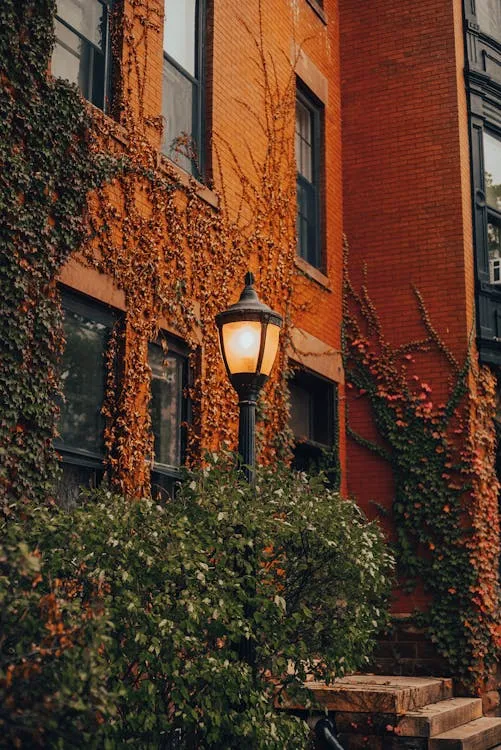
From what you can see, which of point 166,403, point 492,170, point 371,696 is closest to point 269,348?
point 166,403

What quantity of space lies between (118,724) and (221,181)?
639 cm

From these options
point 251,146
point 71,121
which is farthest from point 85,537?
point 251,146

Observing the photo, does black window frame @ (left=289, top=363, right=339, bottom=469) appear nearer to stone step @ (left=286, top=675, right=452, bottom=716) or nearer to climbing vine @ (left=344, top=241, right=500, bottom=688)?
climbing vine @ (left=344, top=241, right=500, bottom=688)

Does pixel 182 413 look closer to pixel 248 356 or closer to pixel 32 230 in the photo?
pixel 32 230

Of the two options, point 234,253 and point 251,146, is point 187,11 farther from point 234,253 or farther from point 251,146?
point 234,253

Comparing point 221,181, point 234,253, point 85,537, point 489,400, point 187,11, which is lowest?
point 85,537

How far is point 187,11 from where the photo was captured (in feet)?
34.6

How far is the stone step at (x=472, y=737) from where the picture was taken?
29.5 ft

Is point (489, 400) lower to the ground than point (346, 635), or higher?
higher

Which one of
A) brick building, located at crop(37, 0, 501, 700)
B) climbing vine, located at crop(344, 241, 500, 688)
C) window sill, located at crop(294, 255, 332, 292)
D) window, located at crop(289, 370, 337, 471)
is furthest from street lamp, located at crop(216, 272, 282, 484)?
climbing vine, located at crop(344, 241, 500, 688)

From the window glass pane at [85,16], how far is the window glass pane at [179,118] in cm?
112

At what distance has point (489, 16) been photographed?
14.6 m

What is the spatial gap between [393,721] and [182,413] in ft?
11.4

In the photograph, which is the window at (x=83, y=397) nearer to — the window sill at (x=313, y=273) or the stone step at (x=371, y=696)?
the stone step at (x=371, y=696)
